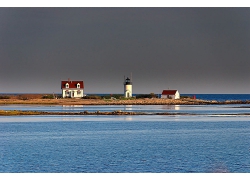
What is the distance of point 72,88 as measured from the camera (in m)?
82.0

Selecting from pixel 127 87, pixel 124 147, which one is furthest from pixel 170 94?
pixel 124 147

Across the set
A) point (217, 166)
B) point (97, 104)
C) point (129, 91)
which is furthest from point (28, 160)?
point (129, 91)

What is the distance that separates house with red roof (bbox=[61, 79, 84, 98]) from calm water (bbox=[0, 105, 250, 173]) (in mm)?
42538

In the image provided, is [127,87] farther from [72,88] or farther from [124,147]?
[124,147]

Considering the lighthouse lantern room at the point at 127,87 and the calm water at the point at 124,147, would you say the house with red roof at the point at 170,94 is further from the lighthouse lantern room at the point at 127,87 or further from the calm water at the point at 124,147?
the calm water at the point at 124,147

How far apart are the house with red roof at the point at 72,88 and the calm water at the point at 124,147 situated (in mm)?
42538

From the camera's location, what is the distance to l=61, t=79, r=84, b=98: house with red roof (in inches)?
3215

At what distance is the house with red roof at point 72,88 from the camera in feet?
268

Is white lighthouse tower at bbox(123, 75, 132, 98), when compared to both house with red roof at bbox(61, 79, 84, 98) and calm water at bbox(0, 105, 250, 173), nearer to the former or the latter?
house with red roof at bbox(61, 79, 84, 98)

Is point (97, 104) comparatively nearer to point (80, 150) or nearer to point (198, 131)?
point (198, 131)

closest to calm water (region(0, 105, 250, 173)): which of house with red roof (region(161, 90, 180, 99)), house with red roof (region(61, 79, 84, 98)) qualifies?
house with red roof (region(61, 79, 84, 98))

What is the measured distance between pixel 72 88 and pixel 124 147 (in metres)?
57.7

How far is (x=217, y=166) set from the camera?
64.8ft

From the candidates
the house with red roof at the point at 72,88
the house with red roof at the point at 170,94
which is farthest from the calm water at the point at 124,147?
the house with red roof at the point at 170,94
